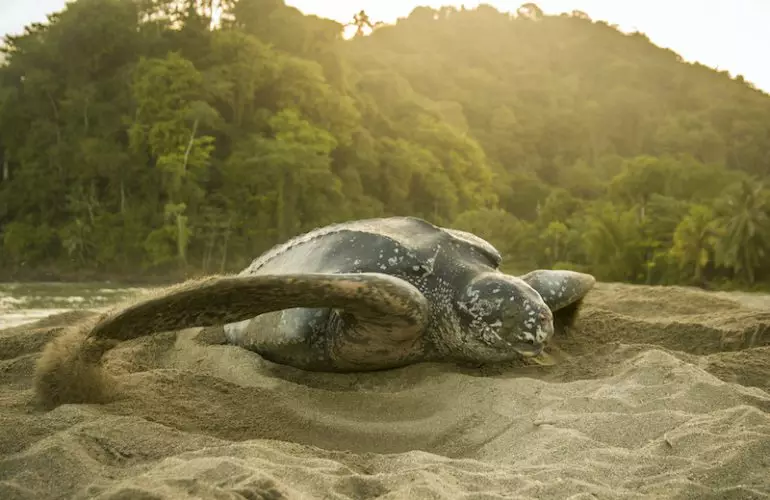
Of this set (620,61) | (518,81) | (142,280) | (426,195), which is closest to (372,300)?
(142,280)

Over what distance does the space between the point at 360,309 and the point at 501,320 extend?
2.21 feet

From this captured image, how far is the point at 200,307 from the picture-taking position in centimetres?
190

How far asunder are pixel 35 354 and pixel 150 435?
5.00 ft

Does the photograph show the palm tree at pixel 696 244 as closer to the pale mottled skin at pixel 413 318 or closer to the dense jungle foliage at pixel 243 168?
the dense jungle foliage at pixel 243 168

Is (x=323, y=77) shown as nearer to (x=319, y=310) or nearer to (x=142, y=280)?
(x=142, y=280)

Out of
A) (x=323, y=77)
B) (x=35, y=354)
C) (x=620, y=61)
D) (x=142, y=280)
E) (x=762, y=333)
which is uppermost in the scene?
(x=620, y=61)

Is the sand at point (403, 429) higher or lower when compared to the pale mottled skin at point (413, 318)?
lower

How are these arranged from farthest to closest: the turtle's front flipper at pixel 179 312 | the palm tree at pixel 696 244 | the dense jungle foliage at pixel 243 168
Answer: the dense jungle foliage at pixel 243 168 → the palm tree at pixel 696 244 → the turtle's front flipper at pixel 179 312

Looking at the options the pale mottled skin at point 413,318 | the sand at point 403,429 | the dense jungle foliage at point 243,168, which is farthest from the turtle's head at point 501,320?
the dense jungle foliage at point 243,168

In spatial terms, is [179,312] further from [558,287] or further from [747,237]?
[747,237]

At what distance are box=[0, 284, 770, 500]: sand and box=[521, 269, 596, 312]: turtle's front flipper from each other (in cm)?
25

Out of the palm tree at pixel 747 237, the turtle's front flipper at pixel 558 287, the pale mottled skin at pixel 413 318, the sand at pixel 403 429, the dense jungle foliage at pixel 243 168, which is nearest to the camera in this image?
the sand at pixel 403 429

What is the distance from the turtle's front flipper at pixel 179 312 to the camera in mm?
1849

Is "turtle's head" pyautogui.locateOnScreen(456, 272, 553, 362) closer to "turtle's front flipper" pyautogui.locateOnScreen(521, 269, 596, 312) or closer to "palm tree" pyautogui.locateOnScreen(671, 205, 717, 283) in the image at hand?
"turtle's front flipper" pyautogui.locateOnScreen(521, 269, 596, 312)
